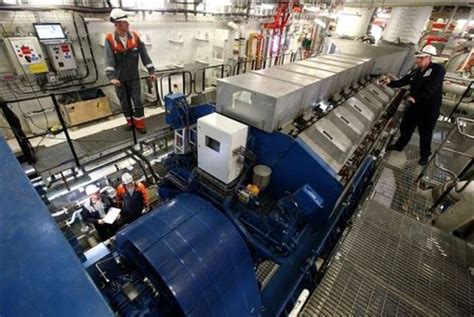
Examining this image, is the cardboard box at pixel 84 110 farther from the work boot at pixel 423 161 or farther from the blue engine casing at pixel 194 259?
the work boot at pixel 423 161

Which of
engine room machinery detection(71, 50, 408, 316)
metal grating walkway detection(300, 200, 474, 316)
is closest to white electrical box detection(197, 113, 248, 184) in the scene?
Answer: engine room machinery detection(71, 50, 408, 316)

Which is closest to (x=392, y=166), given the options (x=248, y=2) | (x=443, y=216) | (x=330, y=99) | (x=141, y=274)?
(x=443, y=216)

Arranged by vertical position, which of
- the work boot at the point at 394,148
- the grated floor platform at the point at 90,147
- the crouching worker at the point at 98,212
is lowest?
the crouching worker at the point at 98,212

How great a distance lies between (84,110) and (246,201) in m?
5.37

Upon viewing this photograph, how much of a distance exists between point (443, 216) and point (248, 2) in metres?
8.97

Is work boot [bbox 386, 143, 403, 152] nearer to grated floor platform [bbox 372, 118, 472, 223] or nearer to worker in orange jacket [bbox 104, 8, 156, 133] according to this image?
grated floor platform [bbox 372, 118, 472, 223]

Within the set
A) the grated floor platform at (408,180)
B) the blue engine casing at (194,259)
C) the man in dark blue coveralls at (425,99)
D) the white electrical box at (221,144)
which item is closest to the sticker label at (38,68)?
the white electrical box at (221,144)

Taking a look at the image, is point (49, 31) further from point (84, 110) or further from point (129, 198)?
point (129, 198)

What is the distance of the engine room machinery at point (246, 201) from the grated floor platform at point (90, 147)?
117 cm

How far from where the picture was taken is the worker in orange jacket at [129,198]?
344cm

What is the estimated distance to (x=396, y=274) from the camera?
207 centimetres

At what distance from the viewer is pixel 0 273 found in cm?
79

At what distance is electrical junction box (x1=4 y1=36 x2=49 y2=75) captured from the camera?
4.57 meters

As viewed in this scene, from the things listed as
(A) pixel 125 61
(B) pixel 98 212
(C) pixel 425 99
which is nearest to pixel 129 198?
(B) pixel 98 212
